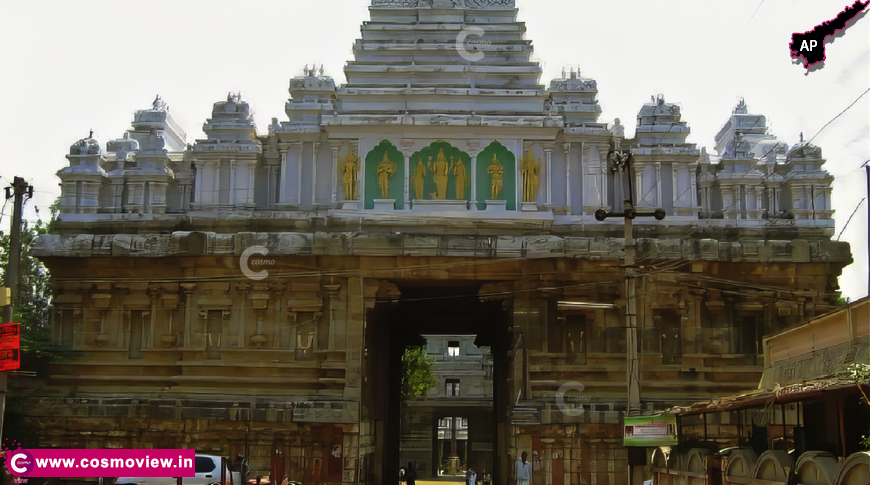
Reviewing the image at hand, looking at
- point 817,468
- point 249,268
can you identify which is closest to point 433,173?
point 249,268

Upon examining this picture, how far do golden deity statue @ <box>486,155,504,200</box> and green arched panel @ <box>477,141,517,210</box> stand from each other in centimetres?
12

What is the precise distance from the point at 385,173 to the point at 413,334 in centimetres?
1279

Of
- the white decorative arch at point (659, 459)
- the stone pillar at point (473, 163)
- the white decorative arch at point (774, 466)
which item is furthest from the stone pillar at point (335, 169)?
the white decorative arch at point (774, 466)

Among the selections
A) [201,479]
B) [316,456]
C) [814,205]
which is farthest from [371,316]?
[814,205]

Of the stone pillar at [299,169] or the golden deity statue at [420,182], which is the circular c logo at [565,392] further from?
the stone pillar at [299,169]

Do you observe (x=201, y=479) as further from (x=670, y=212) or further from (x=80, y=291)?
(x=670, y=212)

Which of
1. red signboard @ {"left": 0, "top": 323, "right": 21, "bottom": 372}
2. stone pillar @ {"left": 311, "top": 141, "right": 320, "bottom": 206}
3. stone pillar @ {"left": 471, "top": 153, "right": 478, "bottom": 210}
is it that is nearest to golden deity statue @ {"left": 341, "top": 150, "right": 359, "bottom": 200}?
stone pillar @ {"left": 311, "top": 141, "right": 320, "bottom": 206}

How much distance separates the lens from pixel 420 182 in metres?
36.8

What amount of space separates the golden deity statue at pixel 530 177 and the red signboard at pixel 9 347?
1962 cm

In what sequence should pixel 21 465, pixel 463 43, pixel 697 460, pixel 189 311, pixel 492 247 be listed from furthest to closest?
pixel 463 43 < pixel 189 311 < pixel 492 247 < pixel 697 460 < pixel 21 465

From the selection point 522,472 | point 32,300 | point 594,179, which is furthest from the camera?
point 32,300

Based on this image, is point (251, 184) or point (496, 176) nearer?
point (496, 176)

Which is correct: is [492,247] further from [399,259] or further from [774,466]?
[774,466]

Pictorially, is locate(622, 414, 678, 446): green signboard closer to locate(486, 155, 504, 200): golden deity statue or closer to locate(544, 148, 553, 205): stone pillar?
locate(544, 148, 553, 205): stone pillar
